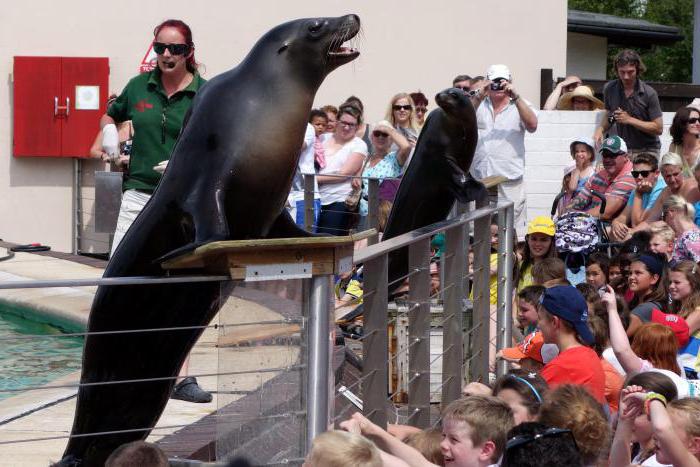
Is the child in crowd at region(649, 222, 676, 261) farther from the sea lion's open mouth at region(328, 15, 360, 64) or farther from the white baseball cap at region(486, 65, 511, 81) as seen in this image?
the sea lion's open mouth at region(328, 15, 360, 64)

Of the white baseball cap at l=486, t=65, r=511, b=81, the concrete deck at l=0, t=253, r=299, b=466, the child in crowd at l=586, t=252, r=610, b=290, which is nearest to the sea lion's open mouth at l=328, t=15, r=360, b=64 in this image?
the concrete deck at l=0, t=253, r=299, b=466

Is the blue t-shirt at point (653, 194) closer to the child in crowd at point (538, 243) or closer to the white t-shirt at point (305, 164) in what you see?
the child in crowd at point (538, 243)

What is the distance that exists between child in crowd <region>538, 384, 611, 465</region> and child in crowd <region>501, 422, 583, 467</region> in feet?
3.16

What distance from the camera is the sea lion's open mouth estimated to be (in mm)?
5457

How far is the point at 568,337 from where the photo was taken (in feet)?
19.5

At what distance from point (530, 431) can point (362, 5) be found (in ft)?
44.1

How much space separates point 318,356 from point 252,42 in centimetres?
1284

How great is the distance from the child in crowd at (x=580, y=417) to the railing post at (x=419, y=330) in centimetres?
94

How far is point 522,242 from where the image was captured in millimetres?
9750

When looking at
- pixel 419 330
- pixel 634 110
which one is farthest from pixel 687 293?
pixel 634 110

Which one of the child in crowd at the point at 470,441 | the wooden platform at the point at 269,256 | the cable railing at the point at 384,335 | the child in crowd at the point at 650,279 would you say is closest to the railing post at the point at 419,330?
the cable railing at the point at 384,335

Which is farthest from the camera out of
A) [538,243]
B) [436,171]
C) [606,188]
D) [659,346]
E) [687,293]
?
[606,188]

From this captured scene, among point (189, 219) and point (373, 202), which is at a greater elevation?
point (189, 219)

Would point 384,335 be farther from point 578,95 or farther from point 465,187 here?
point 578,95
